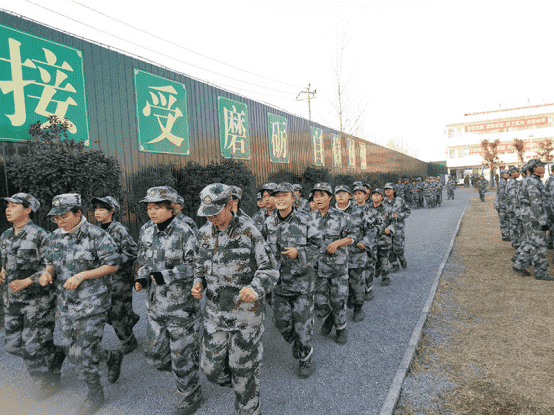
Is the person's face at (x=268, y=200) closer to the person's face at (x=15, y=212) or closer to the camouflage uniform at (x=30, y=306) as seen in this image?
the camouflage uniform at (x=30, y=306)

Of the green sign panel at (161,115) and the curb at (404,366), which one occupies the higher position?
the green sign panel at (161,115)

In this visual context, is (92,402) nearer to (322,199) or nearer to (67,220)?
(67,220)

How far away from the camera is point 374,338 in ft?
14.4

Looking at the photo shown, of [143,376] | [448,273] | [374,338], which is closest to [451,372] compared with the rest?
[374,338]

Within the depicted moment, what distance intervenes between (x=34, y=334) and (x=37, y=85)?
16.2 feet

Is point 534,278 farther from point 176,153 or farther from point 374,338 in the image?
point 176,153

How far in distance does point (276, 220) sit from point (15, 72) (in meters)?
5.53

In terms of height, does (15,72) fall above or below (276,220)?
above

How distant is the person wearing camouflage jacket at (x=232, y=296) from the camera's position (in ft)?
8.86

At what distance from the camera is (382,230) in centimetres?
696

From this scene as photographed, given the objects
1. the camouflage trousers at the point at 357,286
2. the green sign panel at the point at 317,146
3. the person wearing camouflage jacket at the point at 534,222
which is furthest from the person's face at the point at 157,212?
the green sign panel at the point at 317,146

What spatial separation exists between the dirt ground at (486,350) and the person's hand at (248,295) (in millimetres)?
1718

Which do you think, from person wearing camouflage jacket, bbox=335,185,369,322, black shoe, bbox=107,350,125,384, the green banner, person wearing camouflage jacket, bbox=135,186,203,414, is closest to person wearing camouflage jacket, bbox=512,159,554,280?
person wearing camouflage jacket, bbox=335,185,369,322

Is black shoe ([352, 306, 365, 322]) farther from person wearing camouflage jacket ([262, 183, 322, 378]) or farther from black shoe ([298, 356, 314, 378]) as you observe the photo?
black shoe ([298, 356, 314, 378])
